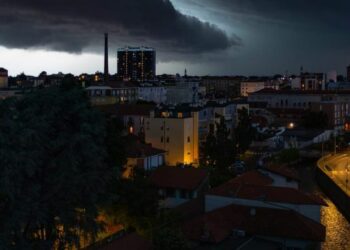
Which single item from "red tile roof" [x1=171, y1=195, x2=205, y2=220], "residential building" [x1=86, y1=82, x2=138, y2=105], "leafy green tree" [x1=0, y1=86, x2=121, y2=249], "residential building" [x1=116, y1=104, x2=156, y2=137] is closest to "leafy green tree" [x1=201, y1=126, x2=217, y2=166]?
"red tile roof" [x1=171, y1=195, x2=205, y2=220]

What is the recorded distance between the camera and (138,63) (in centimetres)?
7888

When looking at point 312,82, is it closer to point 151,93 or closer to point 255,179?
point 151,93

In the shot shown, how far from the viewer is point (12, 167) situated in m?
5.93

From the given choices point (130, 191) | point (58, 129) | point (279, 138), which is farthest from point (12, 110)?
point (279, 138)

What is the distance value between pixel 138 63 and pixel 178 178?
67.0m

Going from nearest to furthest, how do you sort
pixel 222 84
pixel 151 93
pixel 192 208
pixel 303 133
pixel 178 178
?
pixel 192 208 < pixel 178 178 < pixel 303 133 < pixel 151 93 < pixel 222 84

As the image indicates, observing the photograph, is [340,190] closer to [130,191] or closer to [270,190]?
[270,190]

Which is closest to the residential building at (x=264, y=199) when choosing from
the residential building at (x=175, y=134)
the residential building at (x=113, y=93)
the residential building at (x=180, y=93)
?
the residential building at (x=175, y=134)

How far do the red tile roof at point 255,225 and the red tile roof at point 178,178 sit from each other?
2.36 m

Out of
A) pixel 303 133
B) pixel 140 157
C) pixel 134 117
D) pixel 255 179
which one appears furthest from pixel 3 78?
pixel 255 179

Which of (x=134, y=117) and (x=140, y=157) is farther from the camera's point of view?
(x=134, y=117)

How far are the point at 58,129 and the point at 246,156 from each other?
14.5 meters

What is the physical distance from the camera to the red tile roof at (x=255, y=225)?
918 centimetres

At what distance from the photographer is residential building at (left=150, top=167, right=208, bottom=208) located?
40.7 feet
